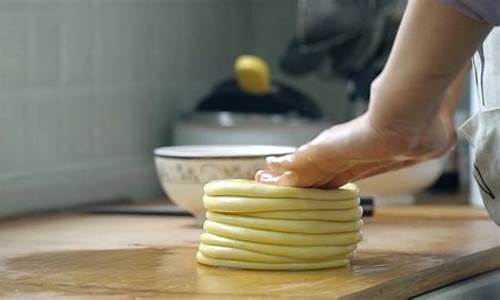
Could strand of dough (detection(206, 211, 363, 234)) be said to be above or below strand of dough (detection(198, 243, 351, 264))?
above

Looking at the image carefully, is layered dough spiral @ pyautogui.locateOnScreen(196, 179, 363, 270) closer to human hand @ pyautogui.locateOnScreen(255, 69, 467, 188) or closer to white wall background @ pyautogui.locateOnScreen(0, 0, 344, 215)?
human hand @ pyautogui.locateOnScreen(255, 69, 467, 188)

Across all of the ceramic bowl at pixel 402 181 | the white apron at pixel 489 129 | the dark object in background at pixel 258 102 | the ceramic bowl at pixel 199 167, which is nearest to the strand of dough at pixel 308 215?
the white apron at pixel 489 129

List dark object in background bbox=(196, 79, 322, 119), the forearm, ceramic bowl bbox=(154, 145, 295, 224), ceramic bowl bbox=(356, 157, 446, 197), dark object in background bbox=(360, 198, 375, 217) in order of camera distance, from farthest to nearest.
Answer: dark object in background bbox=(196, 79, 322, 119) → ceramic bowl bbox=(356, 157, 446, 197) → dark object in background bbox=(360, 198, 375, 217) → ceramic bowl bbox=(154, 145, 295, 224) → the forearm

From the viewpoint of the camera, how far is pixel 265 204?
129 cm

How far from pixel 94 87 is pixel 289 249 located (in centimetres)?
68

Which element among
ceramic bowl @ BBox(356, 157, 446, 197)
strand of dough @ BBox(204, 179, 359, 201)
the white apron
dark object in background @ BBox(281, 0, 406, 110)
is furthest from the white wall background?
the white apron

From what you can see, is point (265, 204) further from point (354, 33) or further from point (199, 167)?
point (354, 33)

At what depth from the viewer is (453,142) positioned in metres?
1.49

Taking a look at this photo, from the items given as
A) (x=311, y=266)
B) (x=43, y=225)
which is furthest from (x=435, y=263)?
(x=43, y=225)

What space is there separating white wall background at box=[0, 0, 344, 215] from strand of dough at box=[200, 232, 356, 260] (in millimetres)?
511

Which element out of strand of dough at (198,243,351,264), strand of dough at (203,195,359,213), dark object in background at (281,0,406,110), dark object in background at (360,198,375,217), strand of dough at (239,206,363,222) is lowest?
dark object in background at (360,198,375,217)

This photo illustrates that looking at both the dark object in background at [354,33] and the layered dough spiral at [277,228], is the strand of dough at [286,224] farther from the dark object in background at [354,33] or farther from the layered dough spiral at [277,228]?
the dark object in background at [354,33]

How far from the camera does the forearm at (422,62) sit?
1.13m

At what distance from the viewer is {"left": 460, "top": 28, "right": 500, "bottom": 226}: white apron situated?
1.32m
